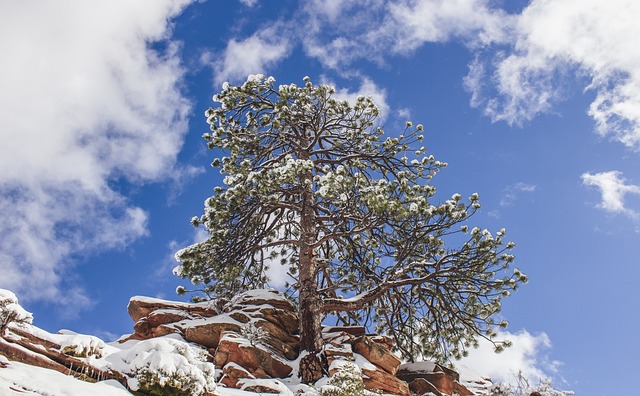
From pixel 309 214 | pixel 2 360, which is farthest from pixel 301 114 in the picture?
pixel 2 360

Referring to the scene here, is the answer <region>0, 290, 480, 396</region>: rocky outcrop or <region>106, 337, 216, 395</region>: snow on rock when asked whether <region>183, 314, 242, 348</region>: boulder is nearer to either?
<region>0, 290, 480, 396</region>: rocky outcrop

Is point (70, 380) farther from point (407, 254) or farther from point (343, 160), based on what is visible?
point (343, 160)

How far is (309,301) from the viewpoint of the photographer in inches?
639

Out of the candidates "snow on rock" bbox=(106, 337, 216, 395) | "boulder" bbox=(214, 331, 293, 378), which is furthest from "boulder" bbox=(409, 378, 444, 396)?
"snow on rock" bbox=(106, 337, 216, 395)

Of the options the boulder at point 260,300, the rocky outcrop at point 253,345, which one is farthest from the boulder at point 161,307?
the boulder at point 260,300

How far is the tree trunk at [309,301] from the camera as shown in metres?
14.3

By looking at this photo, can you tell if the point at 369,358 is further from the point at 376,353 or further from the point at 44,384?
the point at 44,384

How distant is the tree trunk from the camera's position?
1430 centimetres

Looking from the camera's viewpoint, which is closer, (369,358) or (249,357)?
(249,357)

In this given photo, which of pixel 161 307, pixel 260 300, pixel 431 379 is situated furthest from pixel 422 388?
pixel 161 307

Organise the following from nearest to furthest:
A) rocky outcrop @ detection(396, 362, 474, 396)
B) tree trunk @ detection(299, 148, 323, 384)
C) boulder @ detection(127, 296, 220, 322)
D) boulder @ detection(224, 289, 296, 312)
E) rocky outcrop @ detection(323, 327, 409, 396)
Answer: rocky outcrop @ detection(323, 327, 409, 396)
tree trunk @ detection(299, 148, 323, 384)
rocky outcrop @ detection(396, 362, 474, 396)
boulder @ detection(224, 289, 296, 312)
boulder @ detection(127, 296, 220, 322)

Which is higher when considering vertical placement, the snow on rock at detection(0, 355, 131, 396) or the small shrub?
the small shrub

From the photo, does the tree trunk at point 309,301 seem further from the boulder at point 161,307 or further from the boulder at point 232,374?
the boulder at point 161,307

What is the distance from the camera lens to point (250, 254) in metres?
18.3
